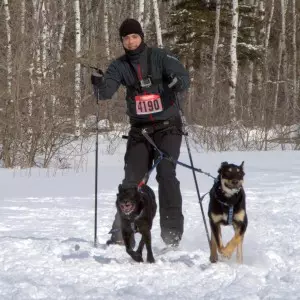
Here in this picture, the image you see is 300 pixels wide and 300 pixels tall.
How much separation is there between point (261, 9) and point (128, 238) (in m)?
21.9

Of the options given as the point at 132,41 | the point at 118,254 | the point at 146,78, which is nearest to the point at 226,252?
the point at 118,254

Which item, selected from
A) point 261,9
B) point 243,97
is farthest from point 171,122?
point 261,9

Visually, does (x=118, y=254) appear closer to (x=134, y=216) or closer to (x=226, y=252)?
(x=134, y=216)

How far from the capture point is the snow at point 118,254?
3.29 meters

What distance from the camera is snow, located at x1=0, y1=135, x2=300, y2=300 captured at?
3.29m

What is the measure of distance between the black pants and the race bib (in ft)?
0.51

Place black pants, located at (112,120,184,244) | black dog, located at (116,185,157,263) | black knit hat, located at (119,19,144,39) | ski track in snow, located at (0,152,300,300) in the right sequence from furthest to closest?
black pants, located at (112,120,184,244)
black knit hat, located at (119,19,144,39)
black dog, located at (116,185,157,263)
ski track in snow, located at (0,152,300,300)

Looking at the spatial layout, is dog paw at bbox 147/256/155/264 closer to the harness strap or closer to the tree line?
the harness strap

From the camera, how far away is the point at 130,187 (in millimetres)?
4035

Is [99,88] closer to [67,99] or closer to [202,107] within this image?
[67,99]

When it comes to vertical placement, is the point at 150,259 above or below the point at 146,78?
below

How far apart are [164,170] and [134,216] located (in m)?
0.67

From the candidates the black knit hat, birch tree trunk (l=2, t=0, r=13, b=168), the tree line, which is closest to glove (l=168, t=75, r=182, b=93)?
the black knit hat

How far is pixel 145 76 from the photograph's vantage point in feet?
14.4
